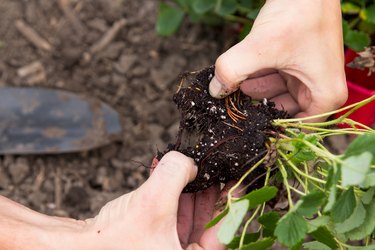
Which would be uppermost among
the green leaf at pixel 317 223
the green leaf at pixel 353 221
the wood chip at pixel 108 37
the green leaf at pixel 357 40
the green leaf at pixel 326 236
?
the green leaf at pixel 317 223

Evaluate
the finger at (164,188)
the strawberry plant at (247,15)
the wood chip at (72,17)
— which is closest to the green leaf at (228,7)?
the strawberry plant at (247,15)

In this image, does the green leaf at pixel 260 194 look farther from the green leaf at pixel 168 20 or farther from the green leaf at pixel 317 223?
the green leaf at pixel 168 20

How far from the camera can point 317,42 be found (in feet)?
4.21

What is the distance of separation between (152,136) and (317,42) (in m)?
0.87

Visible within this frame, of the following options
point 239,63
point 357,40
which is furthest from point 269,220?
point 357,40

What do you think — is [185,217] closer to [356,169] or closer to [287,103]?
[287,103]

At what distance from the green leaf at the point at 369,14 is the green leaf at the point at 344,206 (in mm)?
911

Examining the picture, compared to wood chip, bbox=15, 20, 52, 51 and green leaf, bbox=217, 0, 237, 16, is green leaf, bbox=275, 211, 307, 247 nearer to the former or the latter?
green leaf, bbox=217, 0, 237, 16

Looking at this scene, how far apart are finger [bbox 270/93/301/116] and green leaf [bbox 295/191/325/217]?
0.47 metres

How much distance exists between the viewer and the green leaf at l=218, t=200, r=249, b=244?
93 centimetres

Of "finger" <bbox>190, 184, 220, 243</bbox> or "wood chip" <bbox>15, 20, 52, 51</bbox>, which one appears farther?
"wood chip" <bbox>15, 20, 52, 51</bbox>

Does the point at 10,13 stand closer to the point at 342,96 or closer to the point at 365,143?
the point at 342,96

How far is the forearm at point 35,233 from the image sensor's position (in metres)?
1.12

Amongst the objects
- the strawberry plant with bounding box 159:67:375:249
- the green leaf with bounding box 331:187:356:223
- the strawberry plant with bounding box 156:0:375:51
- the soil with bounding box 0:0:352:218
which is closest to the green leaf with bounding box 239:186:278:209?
the strawberry plant with bounding box 159:67:375:249
